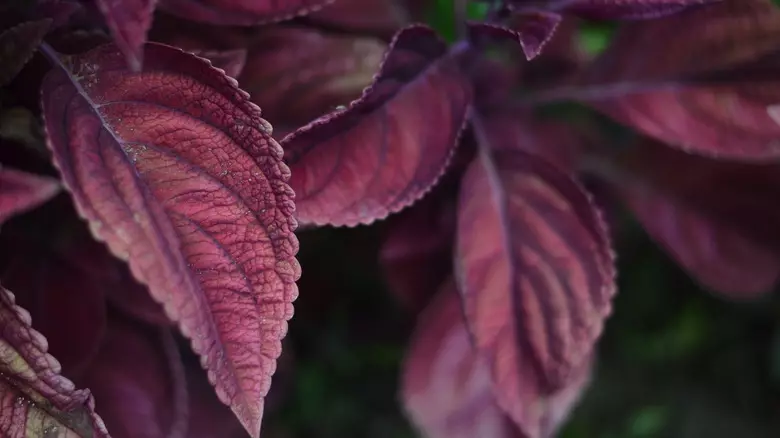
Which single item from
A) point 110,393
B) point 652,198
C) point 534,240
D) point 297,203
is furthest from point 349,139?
point 652,198

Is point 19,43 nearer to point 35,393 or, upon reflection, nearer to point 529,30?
point 35,393

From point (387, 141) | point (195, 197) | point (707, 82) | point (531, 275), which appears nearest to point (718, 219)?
point (707, 82)

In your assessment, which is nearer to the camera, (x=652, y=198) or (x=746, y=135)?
(x=746, y=135)

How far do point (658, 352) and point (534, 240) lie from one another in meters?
0.49

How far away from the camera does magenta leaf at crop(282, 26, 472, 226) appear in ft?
1.45

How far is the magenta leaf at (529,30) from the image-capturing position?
0.45 m

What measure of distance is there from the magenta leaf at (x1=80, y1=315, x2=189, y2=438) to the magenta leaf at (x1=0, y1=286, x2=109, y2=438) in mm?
127

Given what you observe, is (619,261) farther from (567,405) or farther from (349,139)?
(349,139)

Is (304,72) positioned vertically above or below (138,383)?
above

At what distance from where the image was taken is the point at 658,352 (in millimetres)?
941

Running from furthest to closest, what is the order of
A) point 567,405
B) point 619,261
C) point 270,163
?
point 619,261 → point 567,405 → point 270,163

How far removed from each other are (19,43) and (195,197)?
0.16 meters

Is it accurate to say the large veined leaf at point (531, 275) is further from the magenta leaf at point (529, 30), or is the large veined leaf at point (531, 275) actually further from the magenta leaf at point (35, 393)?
the magenta leaf at point (35, 393)

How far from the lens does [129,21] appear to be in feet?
1.20
